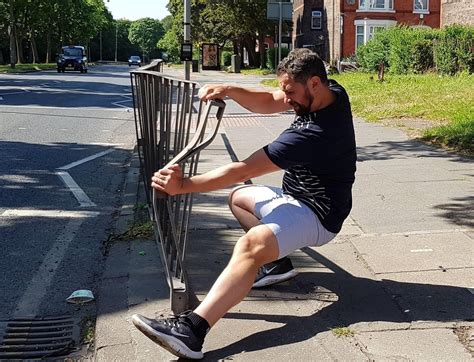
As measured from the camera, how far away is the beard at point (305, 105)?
3740mm

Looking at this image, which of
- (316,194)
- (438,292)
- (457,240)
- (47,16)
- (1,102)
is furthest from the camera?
(47,16)

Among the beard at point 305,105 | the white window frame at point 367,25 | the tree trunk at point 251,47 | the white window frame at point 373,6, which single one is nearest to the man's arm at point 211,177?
the beard at point 305,105

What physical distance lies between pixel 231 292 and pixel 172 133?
132 centimetres

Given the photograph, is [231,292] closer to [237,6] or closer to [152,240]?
[152,240]

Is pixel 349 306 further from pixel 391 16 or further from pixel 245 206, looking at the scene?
pixel 391 16

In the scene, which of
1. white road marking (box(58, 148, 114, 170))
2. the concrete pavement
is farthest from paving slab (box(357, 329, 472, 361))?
white road marking (box(58, 148, 114, 170))

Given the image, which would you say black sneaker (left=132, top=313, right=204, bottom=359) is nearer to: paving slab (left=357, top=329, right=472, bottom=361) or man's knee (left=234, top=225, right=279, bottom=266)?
→ man's knee (left=234, top=225, right=279, bottom=266)

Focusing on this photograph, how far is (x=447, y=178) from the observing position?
25.8 ft

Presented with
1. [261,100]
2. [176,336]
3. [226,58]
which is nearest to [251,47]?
[226,58]

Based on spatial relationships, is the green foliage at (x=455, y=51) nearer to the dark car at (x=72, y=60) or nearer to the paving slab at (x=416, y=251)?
the paving slab at (x=416, y=251)

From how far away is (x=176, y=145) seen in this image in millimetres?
4207

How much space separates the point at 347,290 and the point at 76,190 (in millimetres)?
4598

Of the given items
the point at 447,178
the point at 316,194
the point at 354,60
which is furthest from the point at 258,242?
the point at 354,60

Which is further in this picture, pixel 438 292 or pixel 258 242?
pixel 438 292
